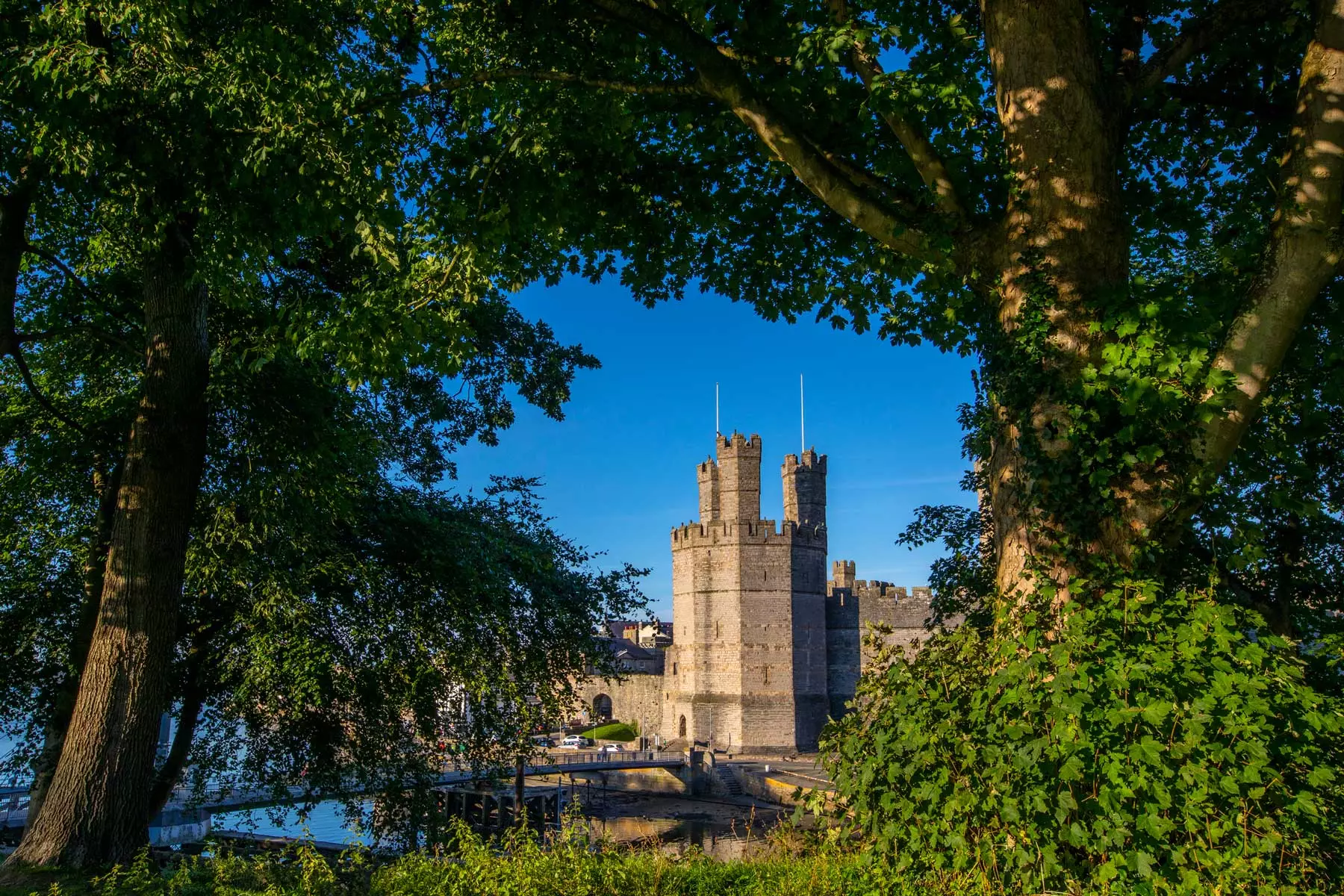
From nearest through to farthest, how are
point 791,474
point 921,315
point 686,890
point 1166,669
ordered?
point 1166,669
point 686,890
point 921,315
point 791,474

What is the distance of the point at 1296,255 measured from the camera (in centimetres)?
454

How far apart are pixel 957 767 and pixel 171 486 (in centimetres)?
682

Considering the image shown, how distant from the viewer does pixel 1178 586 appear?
4723 mm

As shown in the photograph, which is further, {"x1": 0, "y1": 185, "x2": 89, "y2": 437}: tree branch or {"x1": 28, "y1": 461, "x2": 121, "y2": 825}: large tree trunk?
{"x1": 28, "y1": 461, "x2": 121, "y2": 825}: large tree trunk

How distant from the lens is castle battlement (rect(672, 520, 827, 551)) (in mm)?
51062

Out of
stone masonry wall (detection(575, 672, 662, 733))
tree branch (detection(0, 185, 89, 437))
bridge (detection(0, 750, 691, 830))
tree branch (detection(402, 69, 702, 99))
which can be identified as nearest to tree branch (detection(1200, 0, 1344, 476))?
tree branch (detection(402, 69, 702, 99))

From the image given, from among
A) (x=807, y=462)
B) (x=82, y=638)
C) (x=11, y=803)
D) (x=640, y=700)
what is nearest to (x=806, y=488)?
(x=807, y=462)

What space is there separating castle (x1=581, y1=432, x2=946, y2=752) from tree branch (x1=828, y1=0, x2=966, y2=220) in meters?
45.4

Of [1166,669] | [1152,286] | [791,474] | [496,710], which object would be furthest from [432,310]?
[791,474]

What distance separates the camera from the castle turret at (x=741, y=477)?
5169 cm

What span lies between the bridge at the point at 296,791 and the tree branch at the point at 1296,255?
426 inches

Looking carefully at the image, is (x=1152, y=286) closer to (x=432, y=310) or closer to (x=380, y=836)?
(x=432, y=310)

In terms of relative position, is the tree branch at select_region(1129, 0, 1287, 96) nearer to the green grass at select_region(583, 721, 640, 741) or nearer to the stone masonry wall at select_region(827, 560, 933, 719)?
the stone masonry wall at select_region(827, 560, 933, 719)

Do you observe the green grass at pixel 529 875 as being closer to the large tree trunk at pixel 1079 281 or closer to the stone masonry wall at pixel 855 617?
the large tree trunk at pixel 1079 281
